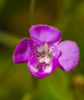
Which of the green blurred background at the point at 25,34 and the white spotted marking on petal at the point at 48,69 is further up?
the white spotted marking on petal at the point at 48,69

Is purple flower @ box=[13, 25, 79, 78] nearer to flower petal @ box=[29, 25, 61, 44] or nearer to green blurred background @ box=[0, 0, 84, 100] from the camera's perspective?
flower petal @ box=[29, 25, 61, 44]

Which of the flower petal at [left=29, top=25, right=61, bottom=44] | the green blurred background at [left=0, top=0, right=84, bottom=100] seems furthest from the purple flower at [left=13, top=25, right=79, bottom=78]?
the green blurred background at [left=0, top=0, right=84, bottom=100]

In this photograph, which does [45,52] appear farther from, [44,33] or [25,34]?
[25,34]


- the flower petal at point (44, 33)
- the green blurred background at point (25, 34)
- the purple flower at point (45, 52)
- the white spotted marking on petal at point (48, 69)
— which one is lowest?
the green blurred background at point (25, 34)

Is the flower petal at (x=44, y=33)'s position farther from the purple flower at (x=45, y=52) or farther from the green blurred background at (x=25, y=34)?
the green blurred background at (x=25, y=34)

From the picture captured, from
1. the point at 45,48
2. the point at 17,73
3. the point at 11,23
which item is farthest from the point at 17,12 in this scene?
the point at 45,48

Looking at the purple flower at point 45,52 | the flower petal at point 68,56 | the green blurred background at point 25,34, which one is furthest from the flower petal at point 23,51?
the green blurred background at point 25,34

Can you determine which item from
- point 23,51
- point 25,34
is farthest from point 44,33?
point 25,34

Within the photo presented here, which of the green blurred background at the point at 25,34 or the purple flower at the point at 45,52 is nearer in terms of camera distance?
the purple flower at the point at 45,52
